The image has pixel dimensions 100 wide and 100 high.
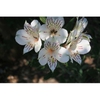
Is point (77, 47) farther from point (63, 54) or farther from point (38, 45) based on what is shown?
point (38, 45)

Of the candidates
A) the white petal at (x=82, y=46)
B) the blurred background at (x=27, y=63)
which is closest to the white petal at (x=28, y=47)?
the white petal at (x=82, y=46)

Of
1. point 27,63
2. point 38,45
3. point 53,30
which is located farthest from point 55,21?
point 27,63

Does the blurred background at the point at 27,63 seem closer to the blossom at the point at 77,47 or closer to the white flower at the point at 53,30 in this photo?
the blossom at the point at 77,47

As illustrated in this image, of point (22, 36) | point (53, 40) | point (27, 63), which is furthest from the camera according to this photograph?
point (27, 63)

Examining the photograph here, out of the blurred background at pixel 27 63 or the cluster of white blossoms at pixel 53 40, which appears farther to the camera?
the blurred background at pixel 27 63

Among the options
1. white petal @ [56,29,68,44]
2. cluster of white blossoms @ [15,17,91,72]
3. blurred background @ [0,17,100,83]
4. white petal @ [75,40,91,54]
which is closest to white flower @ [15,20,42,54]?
cluster of white blossoms @ [15,17,91,72]

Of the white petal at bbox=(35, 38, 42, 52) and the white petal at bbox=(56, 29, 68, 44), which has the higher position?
the white petal at bbox=(56, 29, 68, 44)

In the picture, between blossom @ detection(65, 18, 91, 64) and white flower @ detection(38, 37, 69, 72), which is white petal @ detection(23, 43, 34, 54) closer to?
white flower @ detection(38, 37, 69, 72)
